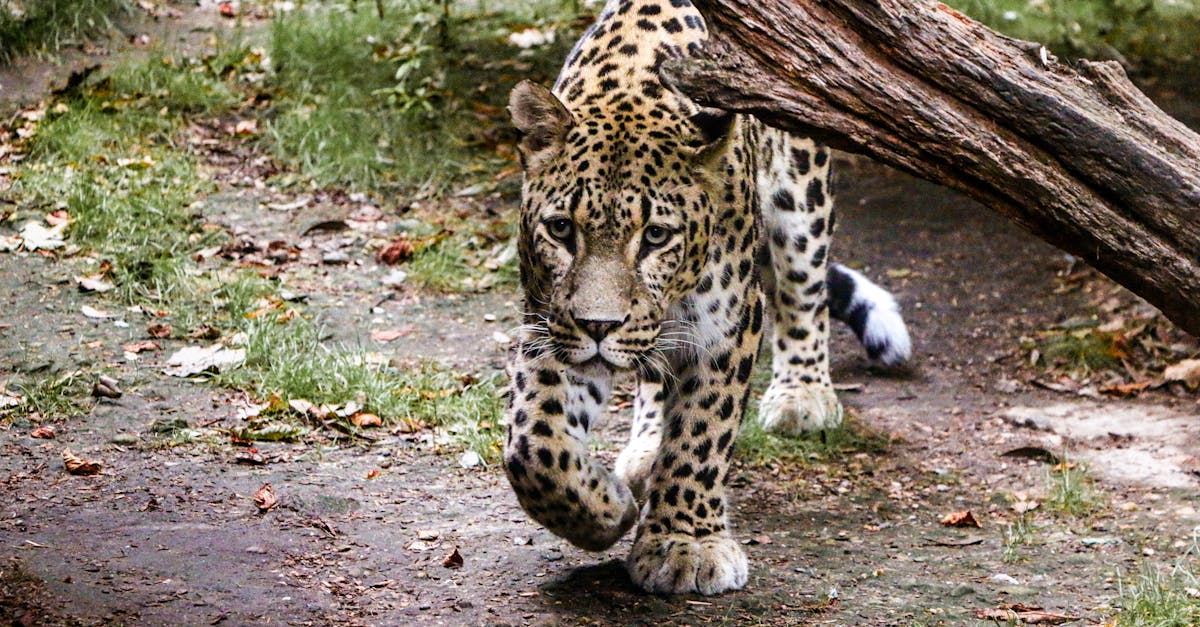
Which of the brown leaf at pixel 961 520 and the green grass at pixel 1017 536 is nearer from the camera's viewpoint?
the green grass at pixel 1017 536

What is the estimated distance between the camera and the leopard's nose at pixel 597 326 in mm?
4391

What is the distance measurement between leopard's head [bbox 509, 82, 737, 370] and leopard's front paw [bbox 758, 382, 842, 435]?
2.13 meters

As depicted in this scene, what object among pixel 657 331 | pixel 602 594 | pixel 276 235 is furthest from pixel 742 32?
pixel 276 235

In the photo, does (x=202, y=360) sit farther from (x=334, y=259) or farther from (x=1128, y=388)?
(x=1128, y=388)

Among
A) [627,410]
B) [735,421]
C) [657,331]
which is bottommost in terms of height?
[627,410]

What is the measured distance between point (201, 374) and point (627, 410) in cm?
212

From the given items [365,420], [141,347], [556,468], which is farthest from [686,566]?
[141,347]

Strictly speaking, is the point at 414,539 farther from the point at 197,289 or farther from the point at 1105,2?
the point at 1105,2

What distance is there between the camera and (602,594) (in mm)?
4691

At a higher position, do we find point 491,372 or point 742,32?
point 742,32

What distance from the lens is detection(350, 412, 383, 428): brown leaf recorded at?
6.26 meters

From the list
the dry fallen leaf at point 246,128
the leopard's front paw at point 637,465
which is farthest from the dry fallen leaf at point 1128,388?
the dry fallen leaf at point 246,128

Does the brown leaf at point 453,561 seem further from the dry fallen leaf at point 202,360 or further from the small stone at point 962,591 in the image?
the dry fallen leaf at point 202,360

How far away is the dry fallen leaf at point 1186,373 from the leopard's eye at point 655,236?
4.05 metres
